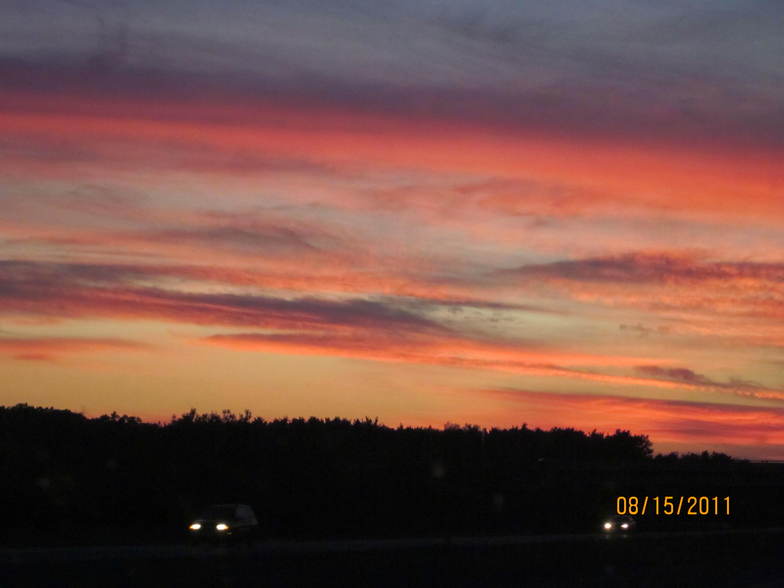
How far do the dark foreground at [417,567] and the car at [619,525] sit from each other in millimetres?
32118

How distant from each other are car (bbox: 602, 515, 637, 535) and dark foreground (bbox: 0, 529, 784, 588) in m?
32.1

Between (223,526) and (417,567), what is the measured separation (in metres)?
17.6

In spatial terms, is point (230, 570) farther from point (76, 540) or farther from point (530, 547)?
point (76, 540)

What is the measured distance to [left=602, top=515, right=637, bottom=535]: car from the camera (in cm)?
7706

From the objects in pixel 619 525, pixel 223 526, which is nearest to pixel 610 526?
pixel 619 525

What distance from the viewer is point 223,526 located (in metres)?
45.8

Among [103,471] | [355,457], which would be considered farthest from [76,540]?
[355,457]

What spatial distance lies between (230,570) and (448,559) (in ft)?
22.5
